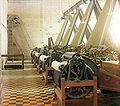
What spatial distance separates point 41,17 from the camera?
16406 millimetres

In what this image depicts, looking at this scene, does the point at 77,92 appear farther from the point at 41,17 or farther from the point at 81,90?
the point at 41,17

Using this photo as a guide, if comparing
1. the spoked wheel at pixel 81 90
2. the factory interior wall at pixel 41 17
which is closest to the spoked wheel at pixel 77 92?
the spoked wheel at pixel 81 90

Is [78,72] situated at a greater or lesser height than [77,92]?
greater

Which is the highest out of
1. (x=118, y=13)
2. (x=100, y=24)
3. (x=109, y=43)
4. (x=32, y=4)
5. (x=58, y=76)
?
(x=32, y=4)

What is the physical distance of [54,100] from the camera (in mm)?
3844

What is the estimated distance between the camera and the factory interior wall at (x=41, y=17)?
16172 millimetres

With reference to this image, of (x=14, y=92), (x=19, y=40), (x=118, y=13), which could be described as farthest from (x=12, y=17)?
(x=14, y=92)

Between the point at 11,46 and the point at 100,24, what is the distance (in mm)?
9840

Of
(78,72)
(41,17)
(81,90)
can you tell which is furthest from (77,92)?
(41,17)

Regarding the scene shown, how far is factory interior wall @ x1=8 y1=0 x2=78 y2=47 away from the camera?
16172 millimetres

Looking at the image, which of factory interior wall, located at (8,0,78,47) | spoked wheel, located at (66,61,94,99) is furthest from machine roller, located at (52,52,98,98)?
factory interior wall, located at (8,0,78,47)

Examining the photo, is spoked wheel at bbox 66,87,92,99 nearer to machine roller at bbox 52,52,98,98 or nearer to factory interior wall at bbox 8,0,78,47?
machine roller at bbox 52,52,98,98

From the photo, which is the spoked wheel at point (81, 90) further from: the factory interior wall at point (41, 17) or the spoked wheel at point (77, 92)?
the factory interior wall at point (41, 17)

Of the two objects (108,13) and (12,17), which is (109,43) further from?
(12,17)
